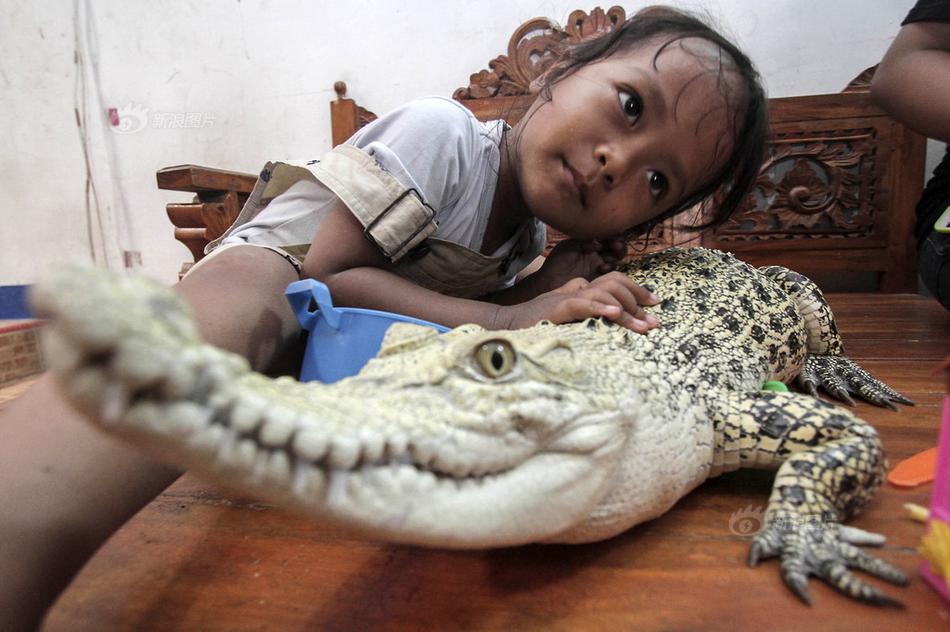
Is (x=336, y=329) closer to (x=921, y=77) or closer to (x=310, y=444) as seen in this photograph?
(x=310, y=444)

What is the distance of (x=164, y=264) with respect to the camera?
3162 mm

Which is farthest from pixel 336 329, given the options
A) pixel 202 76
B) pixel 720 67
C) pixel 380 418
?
pixel 202 76

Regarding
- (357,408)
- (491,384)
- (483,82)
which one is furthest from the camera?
(483,82)

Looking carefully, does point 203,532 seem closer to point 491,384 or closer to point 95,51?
point 491,384

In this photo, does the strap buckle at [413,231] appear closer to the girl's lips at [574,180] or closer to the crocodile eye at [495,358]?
the girl's lips at [574,180]

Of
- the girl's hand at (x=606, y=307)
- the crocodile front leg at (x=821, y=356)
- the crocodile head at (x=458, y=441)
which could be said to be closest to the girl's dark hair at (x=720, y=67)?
the crocodile front leg at (x=821, y=356)

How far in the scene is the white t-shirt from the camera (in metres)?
1.27

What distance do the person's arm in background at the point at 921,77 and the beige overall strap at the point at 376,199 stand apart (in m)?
1.41

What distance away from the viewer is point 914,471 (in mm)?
945

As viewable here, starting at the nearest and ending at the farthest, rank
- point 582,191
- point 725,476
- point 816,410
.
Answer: point 816,410 → point 725,476 → point 582,191

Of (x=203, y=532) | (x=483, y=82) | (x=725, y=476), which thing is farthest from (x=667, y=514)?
(x=483, y=82)

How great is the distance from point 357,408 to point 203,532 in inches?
23.0

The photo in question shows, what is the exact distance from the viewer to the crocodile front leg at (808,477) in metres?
0.68
